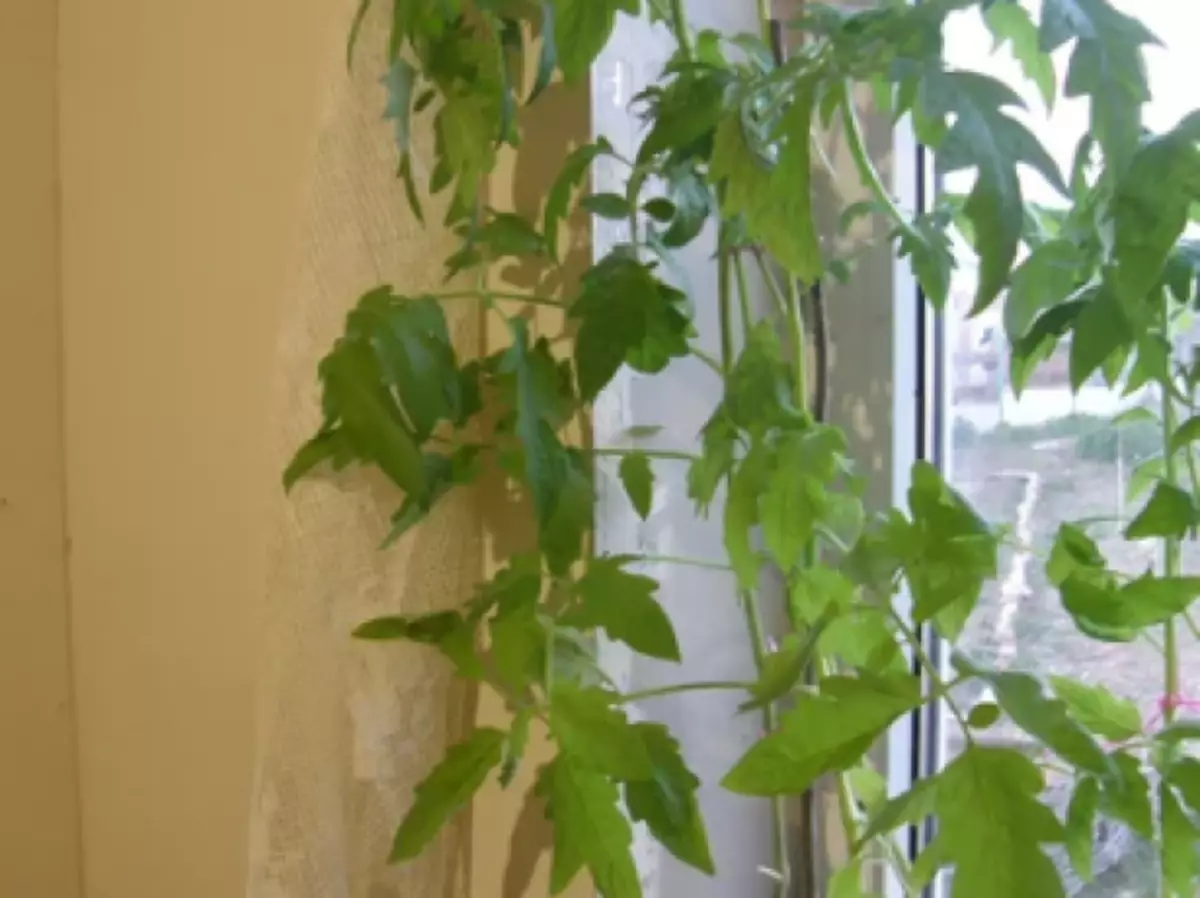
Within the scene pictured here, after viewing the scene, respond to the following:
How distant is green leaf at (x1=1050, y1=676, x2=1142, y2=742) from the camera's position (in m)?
0.51

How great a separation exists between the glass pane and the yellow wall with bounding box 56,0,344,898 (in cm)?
53

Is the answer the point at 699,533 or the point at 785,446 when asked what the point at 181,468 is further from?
the point at 785,446

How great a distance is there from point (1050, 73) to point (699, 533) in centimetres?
36

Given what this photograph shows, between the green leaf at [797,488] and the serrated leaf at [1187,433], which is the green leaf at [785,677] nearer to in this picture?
the green leaf at [797,488]

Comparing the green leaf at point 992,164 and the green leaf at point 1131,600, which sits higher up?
the green leaf at point 992,164

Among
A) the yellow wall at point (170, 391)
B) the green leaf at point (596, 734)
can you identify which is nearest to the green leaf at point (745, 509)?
the green leaf at point (596, 734)

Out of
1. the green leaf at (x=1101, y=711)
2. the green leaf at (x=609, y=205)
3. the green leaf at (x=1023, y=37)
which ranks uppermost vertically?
the green leaf at (x=1023, y=37)

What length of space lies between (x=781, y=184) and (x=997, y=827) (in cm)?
23

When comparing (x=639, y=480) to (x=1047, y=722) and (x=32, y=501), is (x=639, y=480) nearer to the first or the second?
(x=1047, y=722)

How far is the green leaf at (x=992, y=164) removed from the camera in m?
0.36

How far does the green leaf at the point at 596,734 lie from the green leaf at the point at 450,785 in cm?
5

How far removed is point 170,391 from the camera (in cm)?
103

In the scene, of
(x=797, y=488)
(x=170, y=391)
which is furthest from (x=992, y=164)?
(x=170, y=391)

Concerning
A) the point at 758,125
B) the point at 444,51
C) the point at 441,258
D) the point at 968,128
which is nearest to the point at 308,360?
the point at 441,258
